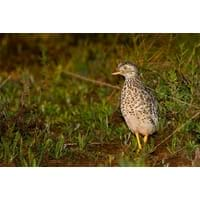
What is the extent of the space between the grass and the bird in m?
0.17

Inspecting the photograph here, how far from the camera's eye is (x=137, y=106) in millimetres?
7297

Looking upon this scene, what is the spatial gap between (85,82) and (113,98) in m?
0.81

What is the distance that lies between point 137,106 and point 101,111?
3.28ft

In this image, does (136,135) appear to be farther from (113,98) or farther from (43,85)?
(43,85)

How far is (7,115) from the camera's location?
789 centimetres

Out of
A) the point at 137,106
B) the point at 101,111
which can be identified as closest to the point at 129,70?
the point at 137,106

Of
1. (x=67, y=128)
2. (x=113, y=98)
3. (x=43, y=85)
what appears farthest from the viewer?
(x=43, y=85)

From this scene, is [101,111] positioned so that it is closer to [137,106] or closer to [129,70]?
[129,70]

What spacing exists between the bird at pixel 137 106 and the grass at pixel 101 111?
0.17 metres

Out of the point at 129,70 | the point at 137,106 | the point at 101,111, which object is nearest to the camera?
the point at 137,106

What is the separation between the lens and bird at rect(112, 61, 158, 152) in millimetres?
7305

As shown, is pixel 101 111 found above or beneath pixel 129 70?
beneath

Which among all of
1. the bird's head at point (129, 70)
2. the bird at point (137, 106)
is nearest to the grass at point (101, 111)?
the bird at point (137, 106)
